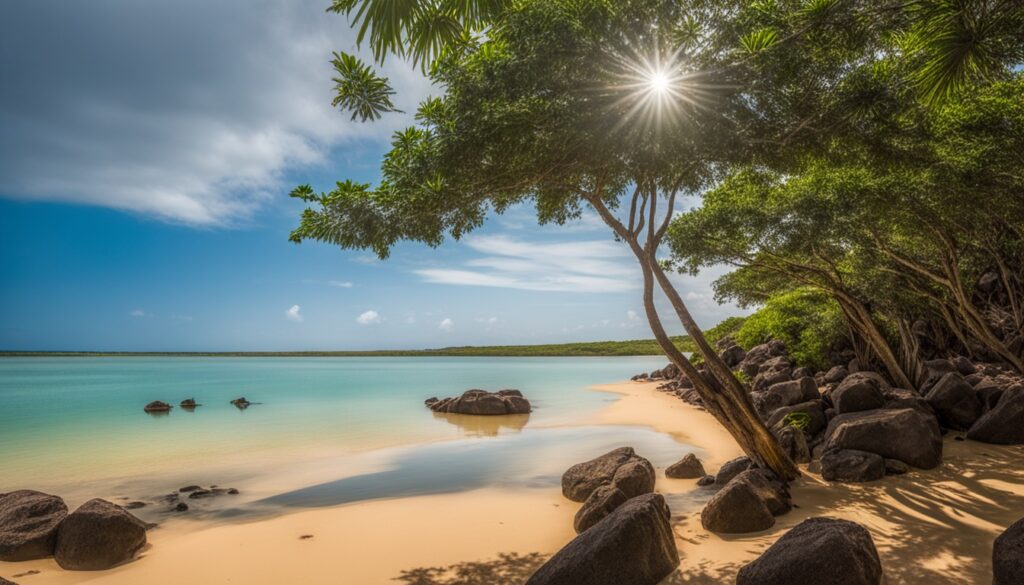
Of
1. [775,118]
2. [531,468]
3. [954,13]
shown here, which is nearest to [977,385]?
[775,118]

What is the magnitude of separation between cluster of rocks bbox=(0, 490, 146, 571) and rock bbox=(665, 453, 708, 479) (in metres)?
8.96

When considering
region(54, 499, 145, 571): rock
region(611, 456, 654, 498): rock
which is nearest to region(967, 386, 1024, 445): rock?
region(611, 456, 654, 498): rock

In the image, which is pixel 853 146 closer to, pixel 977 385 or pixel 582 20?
pixel 582 20

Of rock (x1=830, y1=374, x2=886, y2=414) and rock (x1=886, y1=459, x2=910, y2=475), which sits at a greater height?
rock (x1=830, y1=374, x2=886, y2=414)

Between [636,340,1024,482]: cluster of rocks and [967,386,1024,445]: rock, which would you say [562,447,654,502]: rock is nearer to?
[636,340,1024,482]: cluster of rocks

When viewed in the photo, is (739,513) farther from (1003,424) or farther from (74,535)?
(74,535)

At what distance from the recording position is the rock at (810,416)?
11.9 metres

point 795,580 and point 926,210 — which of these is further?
point 926,210

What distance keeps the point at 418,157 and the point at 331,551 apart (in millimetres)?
5547

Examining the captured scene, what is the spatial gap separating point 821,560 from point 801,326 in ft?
78.7

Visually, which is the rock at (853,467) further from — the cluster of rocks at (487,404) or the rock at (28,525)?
the cluster of rocks at (487,404)

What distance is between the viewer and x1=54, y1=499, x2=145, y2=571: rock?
7039 mm

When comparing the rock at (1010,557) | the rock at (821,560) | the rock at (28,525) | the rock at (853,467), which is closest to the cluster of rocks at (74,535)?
the rock at (28,525)

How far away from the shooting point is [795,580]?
4.30 m
